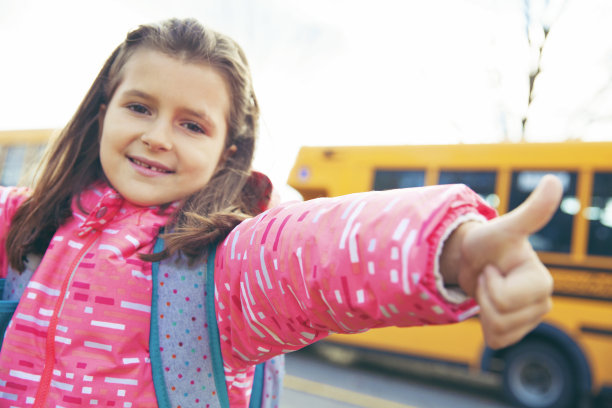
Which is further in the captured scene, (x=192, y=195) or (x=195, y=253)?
(x=192, y=195)

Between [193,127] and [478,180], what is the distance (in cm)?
469

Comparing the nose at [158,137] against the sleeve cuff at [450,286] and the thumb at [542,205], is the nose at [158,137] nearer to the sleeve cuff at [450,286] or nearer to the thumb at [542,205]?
the sleeve cuff at [450,286]

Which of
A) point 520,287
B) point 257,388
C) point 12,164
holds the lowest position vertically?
point 12,164

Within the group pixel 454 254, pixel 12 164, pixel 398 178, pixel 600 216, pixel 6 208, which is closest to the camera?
pixel 454 254

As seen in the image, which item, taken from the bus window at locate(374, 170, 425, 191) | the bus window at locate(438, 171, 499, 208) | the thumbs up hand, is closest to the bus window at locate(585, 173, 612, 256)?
the bus window at locate(438, 171, 499, 208)

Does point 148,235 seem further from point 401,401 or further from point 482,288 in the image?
point 401,401

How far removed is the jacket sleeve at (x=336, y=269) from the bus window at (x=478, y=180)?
4617mm

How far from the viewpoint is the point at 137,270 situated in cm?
108

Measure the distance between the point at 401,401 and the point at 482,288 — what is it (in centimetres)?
499

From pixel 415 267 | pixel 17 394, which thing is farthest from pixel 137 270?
pixel 415 267

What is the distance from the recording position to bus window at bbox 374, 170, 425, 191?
5.72 metres

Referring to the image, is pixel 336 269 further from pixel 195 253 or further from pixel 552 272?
pixel 552 272

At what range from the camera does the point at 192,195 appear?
125 centimetres

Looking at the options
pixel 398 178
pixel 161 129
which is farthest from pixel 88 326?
pixel 398 178
